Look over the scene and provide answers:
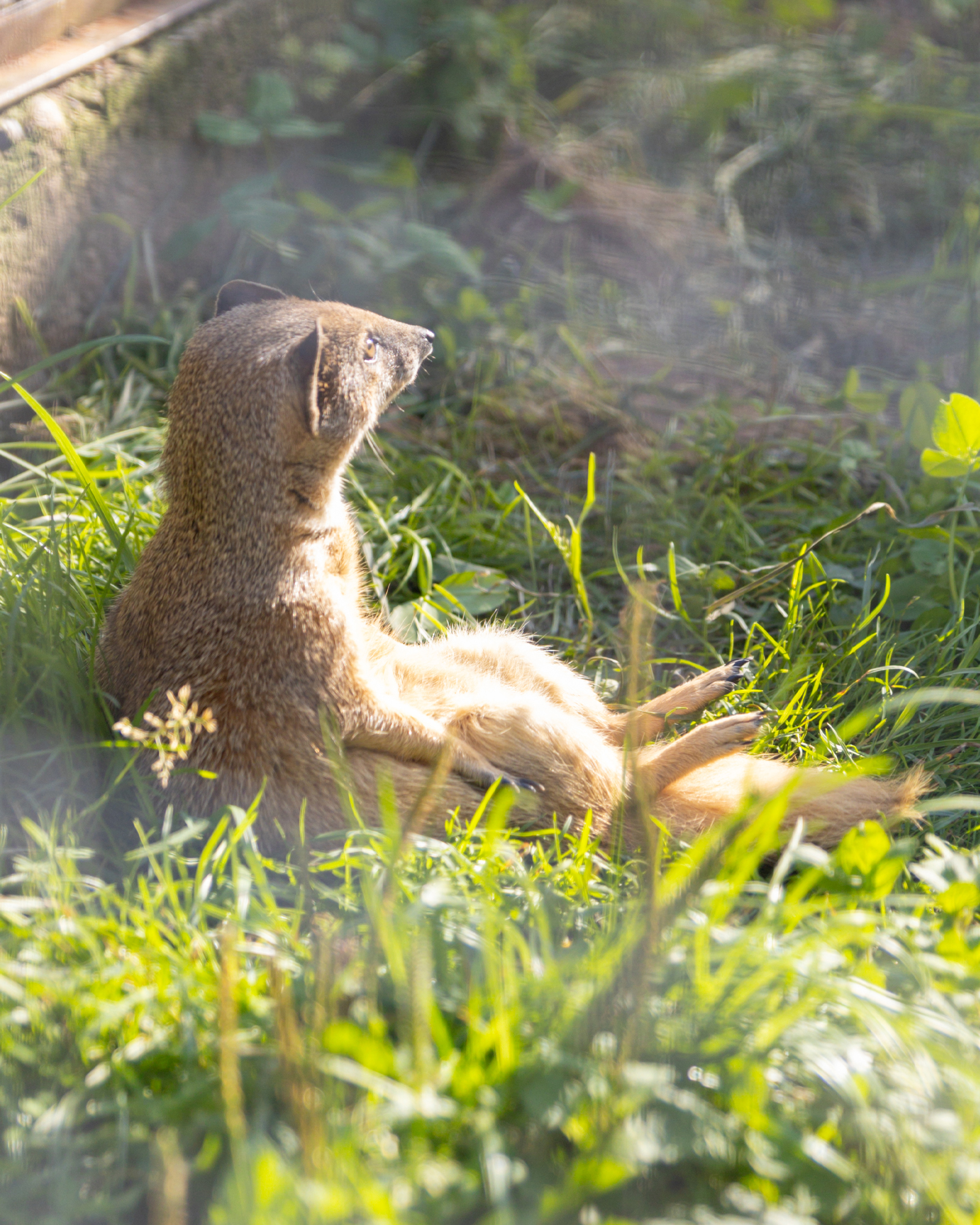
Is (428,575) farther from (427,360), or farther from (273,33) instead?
(273,33)

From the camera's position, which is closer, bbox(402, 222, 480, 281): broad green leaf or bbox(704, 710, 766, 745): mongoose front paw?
bbox(704, 710, 766, 745): mongoose front paw

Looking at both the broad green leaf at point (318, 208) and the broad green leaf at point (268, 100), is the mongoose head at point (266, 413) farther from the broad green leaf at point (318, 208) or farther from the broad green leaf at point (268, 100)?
the broad green leaf at point (268, 100)

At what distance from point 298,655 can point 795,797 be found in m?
1.26

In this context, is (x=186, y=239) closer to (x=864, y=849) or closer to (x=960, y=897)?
(x=864, y=849)

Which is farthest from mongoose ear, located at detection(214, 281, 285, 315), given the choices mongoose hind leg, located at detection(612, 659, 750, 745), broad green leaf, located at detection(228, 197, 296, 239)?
mongoose hind leg, located at detection(612, 659, 750, 745)

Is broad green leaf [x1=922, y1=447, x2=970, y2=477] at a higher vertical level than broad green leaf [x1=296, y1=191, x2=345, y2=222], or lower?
lower

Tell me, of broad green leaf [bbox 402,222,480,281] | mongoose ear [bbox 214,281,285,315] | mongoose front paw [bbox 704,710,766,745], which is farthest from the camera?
broad green leaf [bbox 402,222,480,281]

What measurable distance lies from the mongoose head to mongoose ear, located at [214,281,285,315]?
0.56ft

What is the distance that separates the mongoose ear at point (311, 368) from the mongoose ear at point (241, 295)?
0.52 m

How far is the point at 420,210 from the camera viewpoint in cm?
512

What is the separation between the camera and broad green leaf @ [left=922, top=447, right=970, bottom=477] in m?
3.08

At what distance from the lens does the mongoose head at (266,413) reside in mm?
2465

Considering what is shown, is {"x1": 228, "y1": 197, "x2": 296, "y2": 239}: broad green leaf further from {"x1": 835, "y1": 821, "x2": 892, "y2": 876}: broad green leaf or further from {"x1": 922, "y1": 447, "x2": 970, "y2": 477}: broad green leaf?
{"x1": 835, "y1": 821, "x2": 892, "y2": 876}: broad green leaf

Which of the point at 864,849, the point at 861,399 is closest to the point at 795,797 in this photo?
the point at 864,849
